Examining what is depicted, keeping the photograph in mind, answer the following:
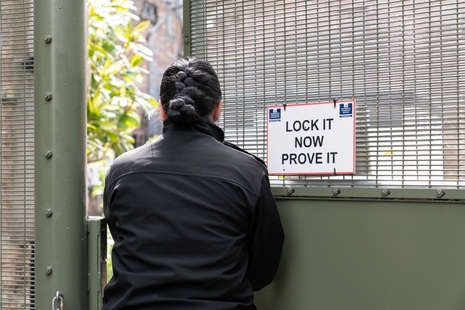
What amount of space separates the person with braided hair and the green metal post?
288 mm

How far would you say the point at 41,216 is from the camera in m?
2.57

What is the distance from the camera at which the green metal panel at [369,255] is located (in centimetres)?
216

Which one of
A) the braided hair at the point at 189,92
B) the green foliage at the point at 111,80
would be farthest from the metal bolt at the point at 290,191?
the green foliage at the point at 111,80

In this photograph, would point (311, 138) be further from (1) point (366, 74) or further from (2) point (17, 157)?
(2) point (17, 157)

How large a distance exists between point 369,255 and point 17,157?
155 cm

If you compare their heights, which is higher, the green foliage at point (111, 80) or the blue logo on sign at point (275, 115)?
the green foliage at point (111, 80)

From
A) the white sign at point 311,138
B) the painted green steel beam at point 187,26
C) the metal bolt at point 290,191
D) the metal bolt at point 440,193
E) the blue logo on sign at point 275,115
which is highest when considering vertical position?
the painted green steel beam at point 187,26

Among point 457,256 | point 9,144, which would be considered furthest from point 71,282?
point 457,256

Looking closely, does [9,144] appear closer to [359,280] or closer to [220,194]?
[220,194]

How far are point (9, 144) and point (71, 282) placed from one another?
68 centimetres

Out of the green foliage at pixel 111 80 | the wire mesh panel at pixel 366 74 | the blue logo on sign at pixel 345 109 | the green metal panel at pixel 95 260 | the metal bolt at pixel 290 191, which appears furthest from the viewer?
the green foliage at pixel 111 80

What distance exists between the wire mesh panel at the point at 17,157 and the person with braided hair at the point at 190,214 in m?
0.58

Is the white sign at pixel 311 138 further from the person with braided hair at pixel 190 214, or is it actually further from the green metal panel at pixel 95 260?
the green metal panel at pixel 95 260

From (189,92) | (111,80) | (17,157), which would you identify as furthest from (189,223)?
(111,80)
